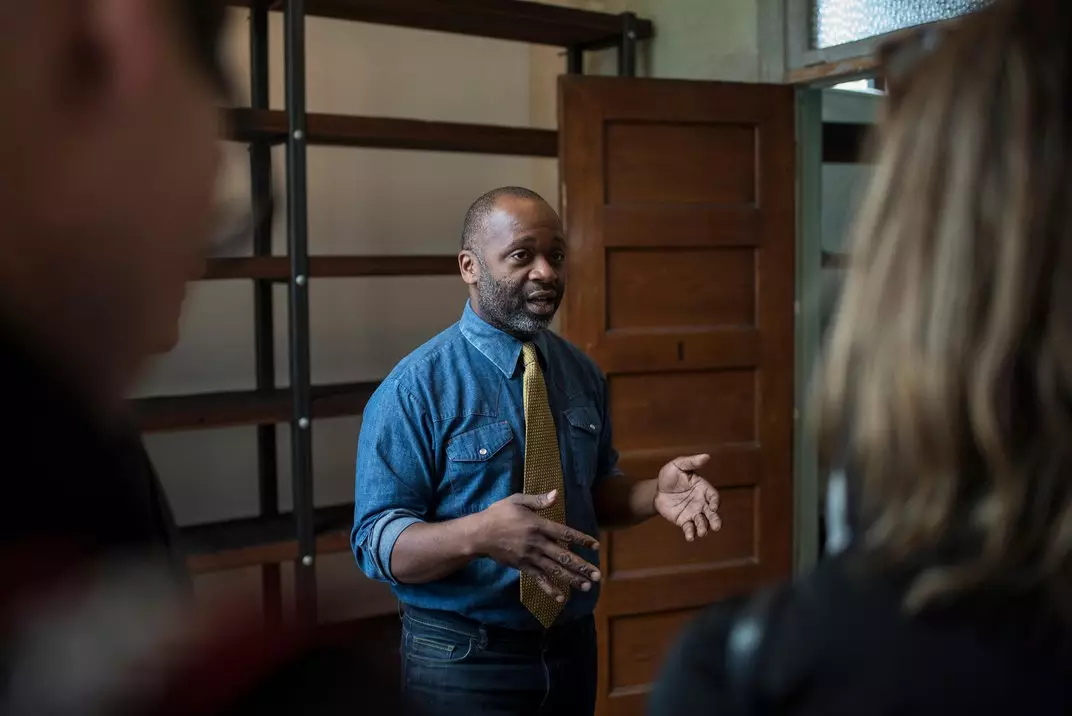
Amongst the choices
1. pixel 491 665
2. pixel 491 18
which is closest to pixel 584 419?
pixel 491 665

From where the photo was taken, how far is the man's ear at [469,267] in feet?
6.18

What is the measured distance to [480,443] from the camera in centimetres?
175

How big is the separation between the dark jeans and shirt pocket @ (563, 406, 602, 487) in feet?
0.96

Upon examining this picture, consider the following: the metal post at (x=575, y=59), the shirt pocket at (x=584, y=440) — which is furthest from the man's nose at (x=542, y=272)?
the metal post at (x=575, y=59)

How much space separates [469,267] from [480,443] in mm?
362

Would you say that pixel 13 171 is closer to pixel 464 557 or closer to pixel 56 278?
pixel 56 278

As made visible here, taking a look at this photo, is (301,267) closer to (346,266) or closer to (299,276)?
(299,276)

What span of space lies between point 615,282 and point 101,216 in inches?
105

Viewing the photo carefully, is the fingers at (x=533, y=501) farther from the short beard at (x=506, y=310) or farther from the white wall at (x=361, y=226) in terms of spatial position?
the white wall at (x=361, y=226)

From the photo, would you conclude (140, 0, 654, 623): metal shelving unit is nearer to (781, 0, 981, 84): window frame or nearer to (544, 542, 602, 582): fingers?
(781, 0, 981, 84): window frame

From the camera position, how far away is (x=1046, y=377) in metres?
0.56

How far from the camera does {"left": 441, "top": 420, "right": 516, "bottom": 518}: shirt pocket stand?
1741mm

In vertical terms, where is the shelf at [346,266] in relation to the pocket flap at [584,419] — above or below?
above

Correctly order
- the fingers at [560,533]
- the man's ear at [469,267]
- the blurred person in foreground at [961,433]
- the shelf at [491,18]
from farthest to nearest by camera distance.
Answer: the shelf at [491,18] → the man's ear at [469,267] → the fingers at [560,533] → the blurred person in foreground at [961,433]
